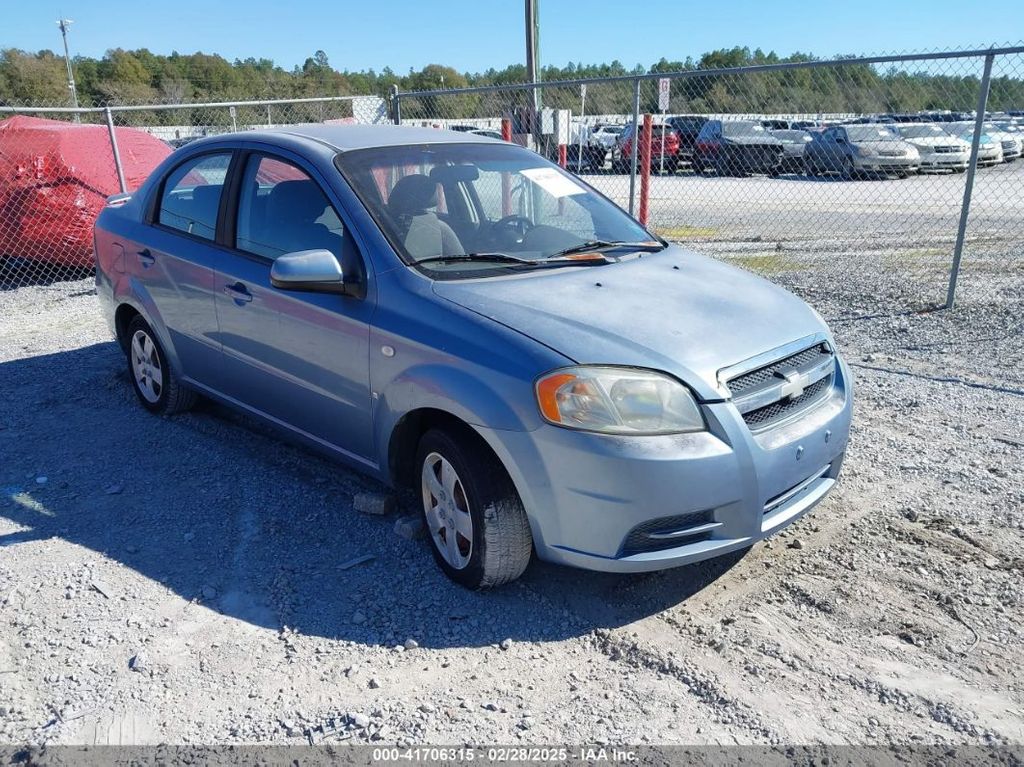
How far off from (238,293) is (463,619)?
2.09 meters

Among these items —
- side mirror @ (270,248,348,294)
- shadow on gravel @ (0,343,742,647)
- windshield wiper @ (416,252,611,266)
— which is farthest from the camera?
windshield wiper @ (416,252,611,266)

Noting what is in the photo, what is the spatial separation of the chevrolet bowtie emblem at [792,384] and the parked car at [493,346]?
1 cm

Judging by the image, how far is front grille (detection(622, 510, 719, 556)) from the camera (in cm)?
313

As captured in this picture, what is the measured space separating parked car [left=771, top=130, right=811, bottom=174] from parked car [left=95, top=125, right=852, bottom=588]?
10721 mm

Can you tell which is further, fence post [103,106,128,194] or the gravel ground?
fence post [103,106,128,194]

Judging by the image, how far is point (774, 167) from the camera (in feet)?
50.8

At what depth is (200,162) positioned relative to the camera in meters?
5.11

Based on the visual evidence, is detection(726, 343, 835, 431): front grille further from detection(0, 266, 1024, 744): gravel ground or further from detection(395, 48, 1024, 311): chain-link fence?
detection(395, 48, 1024, 311): chain-link fence

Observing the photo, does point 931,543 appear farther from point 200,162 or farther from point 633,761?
point 200,162

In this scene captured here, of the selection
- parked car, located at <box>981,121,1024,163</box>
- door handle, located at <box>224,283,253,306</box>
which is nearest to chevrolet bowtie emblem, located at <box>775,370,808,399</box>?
door handle, located at <box>224,283,253,306</box>

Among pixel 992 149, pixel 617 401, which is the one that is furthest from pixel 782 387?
pixel 992 149

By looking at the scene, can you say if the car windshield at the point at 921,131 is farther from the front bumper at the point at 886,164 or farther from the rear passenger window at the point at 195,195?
the rear passenger window at the point at 195,195

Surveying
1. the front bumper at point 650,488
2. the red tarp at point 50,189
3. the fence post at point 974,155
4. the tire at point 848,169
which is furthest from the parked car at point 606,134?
the front bumper at point 650,488

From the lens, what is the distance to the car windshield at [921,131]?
12453 mm
